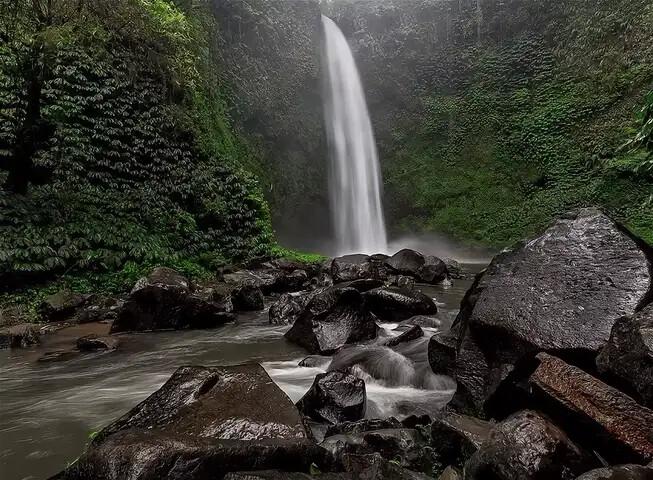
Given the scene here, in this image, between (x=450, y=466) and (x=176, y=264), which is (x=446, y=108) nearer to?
(x=176, y=264)

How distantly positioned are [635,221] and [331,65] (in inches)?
615

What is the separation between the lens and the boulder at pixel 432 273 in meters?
11.6

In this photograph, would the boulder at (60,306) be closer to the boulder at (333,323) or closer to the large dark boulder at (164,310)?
the large dark boulder at (164,310)

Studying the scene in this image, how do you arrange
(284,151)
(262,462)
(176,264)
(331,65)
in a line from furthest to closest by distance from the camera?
1. (331,65)
2. (284,151)
3. (176,264)
4. (262,462)

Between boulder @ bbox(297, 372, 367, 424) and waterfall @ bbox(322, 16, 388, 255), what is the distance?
16.7 meters

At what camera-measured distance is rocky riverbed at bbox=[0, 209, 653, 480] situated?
2242mm

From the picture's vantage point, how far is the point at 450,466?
96.3 inches

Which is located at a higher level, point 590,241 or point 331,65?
point 331,65

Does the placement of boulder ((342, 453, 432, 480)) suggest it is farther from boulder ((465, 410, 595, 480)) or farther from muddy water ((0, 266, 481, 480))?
muddy water ((0, 266, 481, 480))

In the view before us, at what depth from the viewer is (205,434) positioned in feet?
8.07

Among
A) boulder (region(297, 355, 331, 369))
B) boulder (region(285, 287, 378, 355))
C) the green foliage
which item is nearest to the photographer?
boulder (region(297, 355, 331, 369))

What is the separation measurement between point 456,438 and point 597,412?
31.4 inches

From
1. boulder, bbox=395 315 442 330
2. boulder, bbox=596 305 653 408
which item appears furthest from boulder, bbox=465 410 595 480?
boulder, bbox=395 315 442 330

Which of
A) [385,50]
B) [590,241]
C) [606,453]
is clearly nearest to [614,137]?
[385,50]
